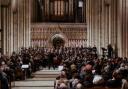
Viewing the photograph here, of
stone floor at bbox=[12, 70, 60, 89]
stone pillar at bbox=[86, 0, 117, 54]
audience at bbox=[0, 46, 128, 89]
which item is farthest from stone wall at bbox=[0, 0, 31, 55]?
stone floor at bbox=[12, 70, 60, 89]

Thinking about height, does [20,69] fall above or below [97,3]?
below

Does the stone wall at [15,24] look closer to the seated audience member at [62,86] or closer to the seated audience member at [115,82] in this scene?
the seated audience member at [62,86]

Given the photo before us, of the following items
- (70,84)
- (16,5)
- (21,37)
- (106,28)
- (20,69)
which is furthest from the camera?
(21,37)

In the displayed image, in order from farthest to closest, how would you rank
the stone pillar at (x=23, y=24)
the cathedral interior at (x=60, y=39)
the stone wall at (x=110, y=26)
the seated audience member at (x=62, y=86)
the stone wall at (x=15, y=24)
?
the stone pillar at (x=23, y=24) < the stone wall at (x=15, y=24) < the stone wall at (x=110, y=26) < the cathedral interior at (x=60, y=39) < the seated audience member at (x=62, y=86)

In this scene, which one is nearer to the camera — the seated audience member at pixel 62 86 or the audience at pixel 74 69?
the audience at pixel 74 69

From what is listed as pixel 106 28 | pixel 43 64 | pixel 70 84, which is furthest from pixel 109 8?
pixel 70 84

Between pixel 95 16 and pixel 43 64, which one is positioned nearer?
pixel 43 64

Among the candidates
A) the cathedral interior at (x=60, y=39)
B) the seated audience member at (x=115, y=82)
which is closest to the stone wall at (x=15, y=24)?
the cathedral interior at (x=60, y=39)

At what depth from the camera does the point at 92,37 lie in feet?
161

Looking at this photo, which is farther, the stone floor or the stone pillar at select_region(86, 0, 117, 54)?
the stone pillar at select_region(86, 0, 117, 54)

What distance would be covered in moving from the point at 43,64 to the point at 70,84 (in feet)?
68.1

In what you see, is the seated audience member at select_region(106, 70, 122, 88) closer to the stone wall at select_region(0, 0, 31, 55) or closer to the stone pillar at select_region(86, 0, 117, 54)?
the stone pillar at select_region(86, 0, 117, 54)

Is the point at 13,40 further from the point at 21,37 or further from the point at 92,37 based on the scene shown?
the point at 92,37

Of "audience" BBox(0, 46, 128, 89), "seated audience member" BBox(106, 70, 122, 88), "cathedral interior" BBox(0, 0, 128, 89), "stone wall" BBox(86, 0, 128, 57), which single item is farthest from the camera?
"stone wall" BBox(86, 0, 128, 57)
